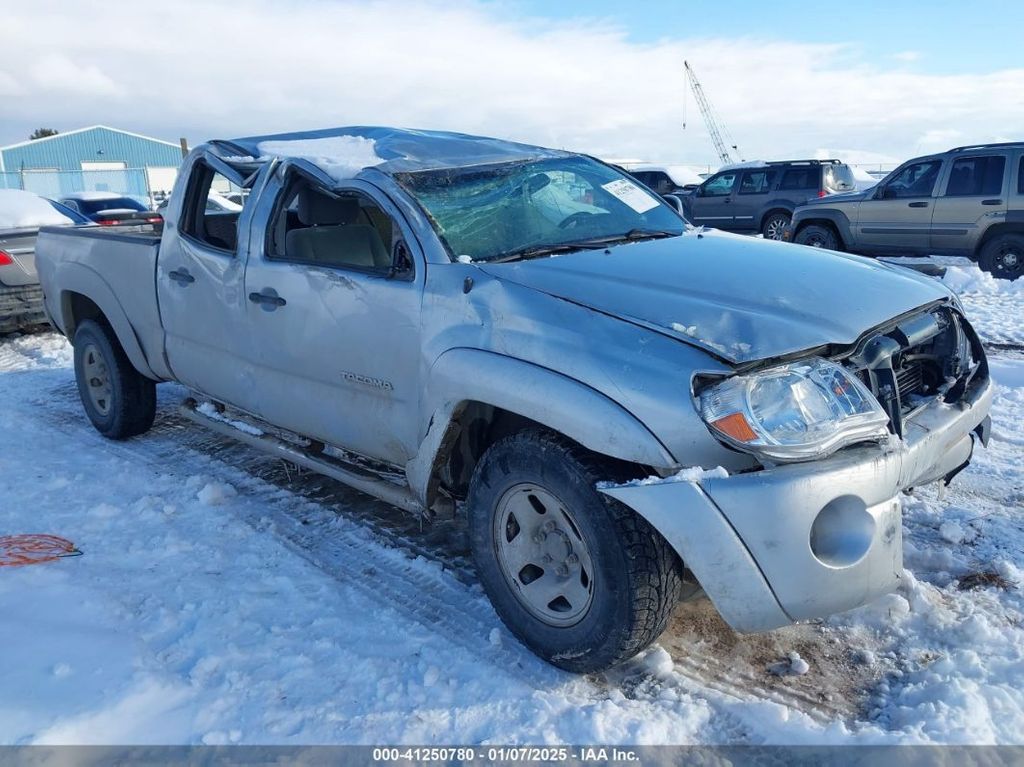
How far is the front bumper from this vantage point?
7.97 feet

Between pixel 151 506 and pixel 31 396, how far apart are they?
3.18 metres

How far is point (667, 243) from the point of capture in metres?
3.73

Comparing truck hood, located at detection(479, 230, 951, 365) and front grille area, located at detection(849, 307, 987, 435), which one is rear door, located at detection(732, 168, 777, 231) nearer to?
truck hood, located at detection(479, 230, 951, 365)

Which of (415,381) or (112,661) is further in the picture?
(415,381)

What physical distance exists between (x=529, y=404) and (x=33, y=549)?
8.68 ft

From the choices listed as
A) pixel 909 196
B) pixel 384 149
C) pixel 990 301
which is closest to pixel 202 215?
pixel 384 149

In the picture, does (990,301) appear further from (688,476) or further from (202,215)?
(688,476)

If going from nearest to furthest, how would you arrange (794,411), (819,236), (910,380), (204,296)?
(794,411) < (910,380) < (204,296) < (819,236)

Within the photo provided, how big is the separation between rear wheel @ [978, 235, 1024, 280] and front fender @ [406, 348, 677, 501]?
10647 mm

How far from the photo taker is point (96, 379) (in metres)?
5.79

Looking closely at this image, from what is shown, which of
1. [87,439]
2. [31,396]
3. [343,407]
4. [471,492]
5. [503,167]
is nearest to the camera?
[471,492]

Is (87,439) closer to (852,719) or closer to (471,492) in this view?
(471,492)

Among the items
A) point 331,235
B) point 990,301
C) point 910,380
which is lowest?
point 990,301

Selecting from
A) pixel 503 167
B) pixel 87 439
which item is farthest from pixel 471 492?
pixel 87 439
